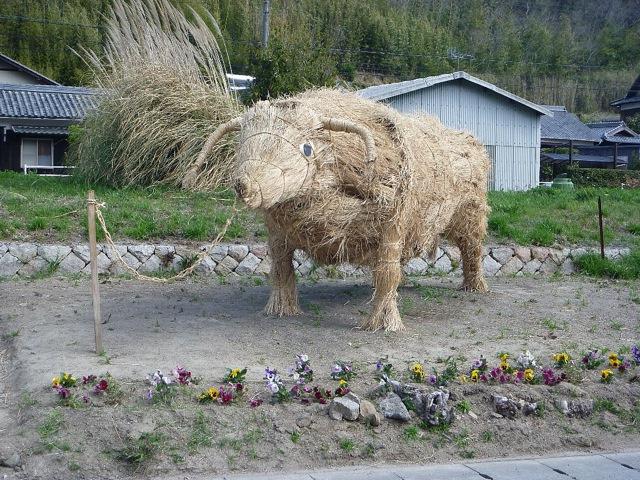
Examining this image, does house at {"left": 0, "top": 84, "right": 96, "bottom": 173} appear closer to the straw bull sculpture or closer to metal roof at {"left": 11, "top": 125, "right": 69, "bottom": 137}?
metal roof at {"left": 11, "top": 125, "right": 69, "bottom": 137}

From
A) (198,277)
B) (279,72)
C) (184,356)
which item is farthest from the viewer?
(279,72)

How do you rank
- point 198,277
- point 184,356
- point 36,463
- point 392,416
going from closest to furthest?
1. point 36,463
2. point 392,416
3. point 184,356
4. point 198,277

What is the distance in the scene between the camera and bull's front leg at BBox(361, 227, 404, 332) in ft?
26.5

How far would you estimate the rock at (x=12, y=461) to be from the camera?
5344mm

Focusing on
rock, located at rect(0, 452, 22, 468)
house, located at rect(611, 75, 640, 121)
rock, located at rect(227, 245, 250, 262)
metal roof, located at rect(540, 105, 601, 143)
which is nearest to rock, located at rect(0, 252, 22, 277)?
rock, located at rect(227, 245, 250, 262)

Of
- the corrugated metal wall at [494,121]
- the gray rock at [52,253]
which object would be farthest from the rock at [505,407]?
the corrugated metal wall at [494,121]

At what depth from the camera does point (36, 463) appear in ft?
17.6

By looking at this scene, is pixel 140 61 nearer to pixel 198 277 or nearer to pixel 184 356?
pixel 198 277

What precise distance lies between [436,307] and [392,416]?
369cm

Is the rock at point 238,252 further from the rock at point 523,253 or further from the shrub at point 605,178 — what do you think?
the shrub at point 605,178

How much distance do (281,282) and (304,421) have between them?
283cm

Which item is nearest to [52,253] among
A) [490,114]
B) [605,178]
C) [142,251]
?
[142,251]

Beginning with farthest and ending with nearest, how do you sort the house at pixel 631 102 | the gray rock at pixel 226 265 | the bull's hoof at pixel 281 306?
the house at pixel 631 102 < the gray rock at pixel 226 265 < the bull's hoof at pixel 281 306

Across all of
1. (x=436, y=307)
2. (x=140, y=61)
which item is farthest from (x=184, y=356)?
(x=140, y=61)
